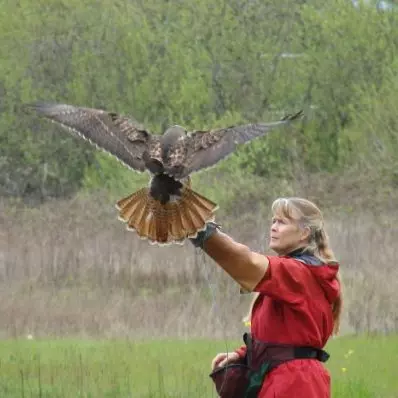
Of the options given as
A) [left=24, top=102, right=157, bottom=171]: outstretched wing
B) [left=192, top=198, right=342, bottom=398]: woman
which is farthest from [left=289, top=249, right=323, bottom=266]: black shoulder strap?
[left=24, top=102, right=157, bottom=171]: outstretched wing

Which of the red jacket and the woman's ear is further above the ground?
the woman's ear

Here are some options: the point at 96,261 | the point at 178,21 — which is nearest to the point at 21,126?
the point at 178,21

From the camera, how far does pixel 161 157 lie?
17.2ft

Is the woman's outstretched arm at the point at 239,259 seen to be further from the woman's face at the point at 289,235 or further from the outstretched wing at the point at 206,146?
the outstretched wing at the point at 206,146

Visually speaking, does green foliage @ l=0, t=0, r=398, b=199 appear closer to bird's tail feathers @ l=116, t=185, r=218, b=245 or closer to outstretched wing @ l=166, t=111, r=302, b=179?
outstretched wing @ l=166, t=111, r=302, b=179

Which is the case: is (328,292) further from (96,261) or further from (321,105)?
(321,105)

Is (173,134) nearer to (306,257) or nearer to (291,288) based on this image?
(306,257)

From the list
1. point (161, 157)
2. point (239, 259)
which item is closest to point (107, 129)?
point (161, 157)

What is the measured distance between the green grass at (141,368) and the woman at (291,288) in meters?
3.34

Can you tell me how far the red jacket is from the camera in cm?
491

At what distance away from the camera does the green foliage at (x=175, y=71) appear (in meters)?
35.9

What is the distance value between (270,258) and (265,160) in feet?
91.1

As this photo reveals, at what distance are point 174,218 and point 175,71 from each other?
105 ft

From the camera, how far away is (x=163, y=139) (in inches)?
214
